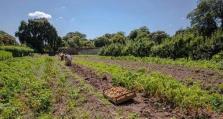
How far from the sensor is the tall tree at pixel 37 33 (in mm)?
76000

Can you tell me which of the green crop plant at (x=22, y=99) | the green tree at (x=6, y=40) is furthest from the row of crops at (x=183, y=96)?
the green tree at (x=6, y=40)

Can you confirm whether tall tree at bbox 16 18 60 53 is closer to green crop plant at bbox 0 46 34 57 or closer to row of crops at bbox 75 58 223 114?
green crop plant at bbox 0 46 34 57

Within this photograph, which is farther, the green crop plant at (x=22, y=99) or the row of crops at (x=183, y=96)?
the green crop plant at (x=22, y=99)

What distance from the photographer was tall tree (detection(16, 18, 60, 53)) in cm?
7600

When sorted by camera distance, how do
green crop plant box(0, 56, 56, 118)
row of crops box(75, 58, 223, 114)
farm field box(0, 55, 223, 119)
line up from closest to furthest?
1. row of crops box(75, 58, 223, 114)
2. farm field box(0, 55, 223, 119)
3. green crop plant box(0, 56, 56, 118)

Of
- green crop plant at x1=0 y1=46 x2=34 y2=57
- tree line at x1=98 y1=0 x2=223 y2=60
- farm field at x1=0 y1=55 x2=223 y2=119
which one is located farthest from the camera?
green crop plant at x1=0 y1=46 x2=34 y2=57

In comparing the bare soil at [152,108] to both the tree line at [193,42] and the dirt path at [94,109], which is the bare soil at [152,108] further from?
the tree line at [193,42]

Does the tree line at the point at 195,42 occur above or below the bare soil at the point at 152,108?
above

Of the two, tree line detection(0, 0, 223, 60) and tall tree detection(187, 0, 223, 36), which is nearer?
tree line detection(0, 0, 223, 60)

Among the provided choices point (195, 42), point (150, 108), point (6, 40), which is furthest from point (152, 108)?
point (6, 40)

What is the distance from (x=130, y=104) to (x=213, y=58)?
17.1 metres

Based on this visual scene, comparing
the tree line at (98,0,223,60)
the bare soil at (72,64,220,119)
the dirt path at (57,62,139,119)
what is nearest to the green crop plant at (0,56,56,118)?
the dirt path at (57,62,139,119)

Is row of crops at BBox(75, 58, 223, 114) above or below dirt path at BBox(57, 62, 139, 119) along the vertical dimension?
above

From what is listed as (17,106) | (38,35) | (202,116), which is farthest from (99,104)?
(38,35)
